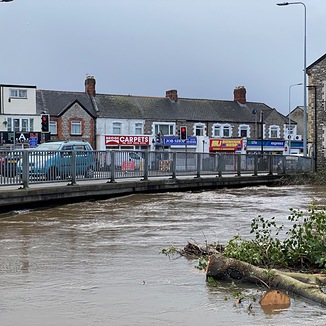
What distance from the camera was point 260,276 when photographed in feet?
21.3

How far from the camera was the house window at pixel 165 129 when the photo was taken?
64069mm

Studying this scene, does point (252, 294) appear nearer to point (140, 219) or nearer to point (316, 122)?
point (140, 219)

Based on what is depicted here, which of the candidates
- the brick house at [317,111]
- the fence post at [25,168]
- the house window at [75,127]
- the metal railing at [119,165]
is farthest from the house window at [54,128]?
the fence post at [25,168]

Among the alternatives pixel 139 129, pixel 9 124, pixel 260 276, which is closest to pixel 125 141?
pixel 139 129

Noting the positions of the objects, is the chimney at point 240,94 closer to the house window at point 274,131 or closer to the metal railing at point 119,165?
the house window at point 274,131

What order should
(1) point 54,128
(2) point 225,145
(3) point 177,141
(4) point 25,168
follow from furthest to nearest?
(2) point 225,145, (3) point 177,141, (1) point 54,128, (4) point 25,168

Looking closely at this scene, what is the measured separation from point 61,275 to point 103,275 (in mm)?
514

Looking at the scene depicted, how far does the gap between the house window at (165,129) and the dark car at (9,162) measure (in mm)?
48869

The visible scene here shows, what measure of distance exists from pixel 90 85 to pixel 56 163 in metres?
46.9

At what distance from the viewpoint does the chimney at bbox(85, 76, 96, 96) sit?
62906 mm

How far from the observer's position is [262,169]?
3020 cm

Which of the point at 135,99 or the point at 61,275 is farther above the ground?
the point at 135,99

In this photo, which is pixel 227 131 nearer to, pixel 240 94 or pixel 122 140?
pixel 240 94

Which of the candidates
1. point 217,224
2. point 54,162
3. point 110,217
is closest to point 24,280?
point 217,224
